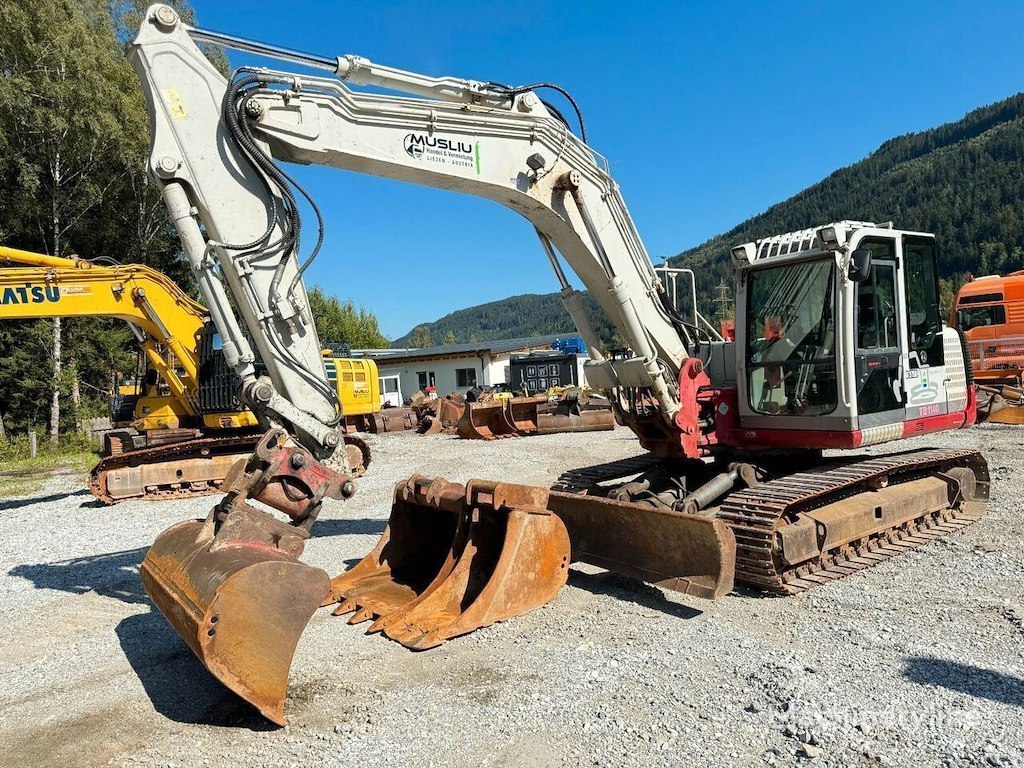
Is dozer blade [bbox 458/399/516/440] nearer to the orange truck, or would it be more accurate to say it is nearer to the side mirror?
the orange truck

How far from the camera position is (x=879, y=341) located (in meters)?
6.00

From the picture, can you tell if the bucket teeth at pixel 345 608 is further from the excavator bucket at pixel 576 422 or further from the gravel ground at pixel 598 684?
the excavator bucket at pixel 576 422

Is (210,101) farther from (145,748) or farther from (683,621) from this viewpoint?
(683,621)

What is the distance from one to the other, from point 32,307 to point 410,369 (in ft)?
91.8

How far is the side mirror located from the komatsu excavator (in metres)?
0.02

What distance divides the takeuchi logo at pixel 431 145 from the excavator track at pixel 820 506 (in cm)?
340

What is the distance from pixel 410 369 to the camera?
3869cm

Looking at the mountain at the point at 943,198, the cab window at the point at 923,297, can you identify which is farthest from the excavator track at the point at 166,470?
the mountain at the point at 943,198

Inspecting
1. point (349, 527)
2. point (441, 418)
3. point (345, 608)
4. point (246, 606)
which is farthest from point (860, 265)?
point (441, 418)

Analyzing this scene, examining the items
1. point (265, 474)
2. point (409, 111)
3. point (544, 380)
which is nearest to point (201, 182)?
point (409, 111)

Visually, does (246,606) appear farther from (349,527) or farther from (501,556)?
(349,527)

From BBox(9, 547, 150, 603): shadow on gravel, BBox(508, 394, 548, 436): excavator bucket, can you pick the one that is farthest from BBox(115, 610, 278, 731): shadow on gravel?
BBox(508, 394, 548, 436): excavator bucket

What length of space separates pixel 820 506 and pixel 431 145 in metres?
4.16

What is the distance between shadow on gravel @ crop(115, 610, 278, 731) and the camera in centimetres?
375
